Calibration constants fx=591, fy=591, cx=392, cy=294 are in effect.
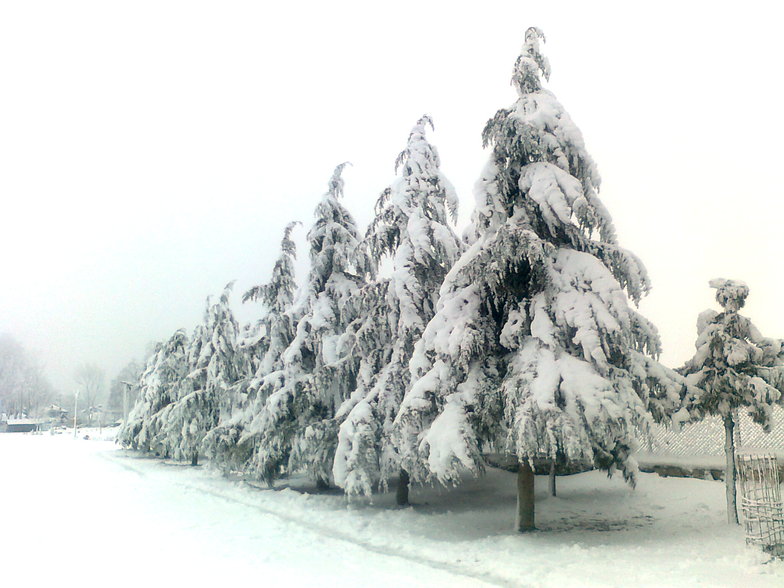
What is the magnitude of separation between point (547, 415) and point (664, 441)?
34.2 feet

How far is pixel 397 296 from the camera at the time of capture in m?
14.0

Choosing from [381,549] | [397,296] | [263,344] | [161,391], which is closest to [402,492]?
[381,549]

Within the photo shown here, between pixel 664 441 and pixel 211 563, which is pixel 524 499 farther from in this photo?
pixel 664 441

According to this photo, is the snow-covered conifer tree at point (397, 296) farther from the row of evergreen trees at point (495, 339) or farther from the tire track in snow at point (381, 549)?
the tire track in snow at point (381, 549)

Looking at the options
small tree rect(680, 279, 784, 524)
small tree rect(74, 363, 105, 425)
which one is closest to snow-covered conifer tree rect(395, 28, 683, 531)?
small tree rect(680, 279, 784, 524)

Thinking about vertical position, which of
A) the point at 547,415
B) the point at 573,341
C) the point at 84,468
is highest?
the point at 573,341

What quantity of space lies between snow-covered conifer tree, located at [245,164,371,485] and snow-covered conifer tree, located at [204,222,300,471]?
872 mm

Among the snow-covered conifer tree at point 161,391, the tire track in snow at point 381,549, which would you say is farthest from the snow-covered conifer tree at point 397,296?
the snow-covered conifer tree at point 161,391

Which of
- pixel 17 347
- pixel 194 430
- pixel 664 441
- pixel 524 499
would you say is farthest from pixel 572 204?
pixel 17 347

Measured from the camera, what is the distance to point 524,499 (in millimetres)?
11375

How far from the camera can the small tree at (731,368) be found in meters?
10.9

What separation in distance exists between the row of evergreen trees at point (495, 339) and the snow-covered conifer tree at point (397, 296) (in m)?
0.04

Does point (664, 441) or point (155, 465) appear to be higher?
point (664, 441)

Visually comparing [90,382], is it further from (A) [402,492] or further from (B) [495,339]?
(B) [495,339]
